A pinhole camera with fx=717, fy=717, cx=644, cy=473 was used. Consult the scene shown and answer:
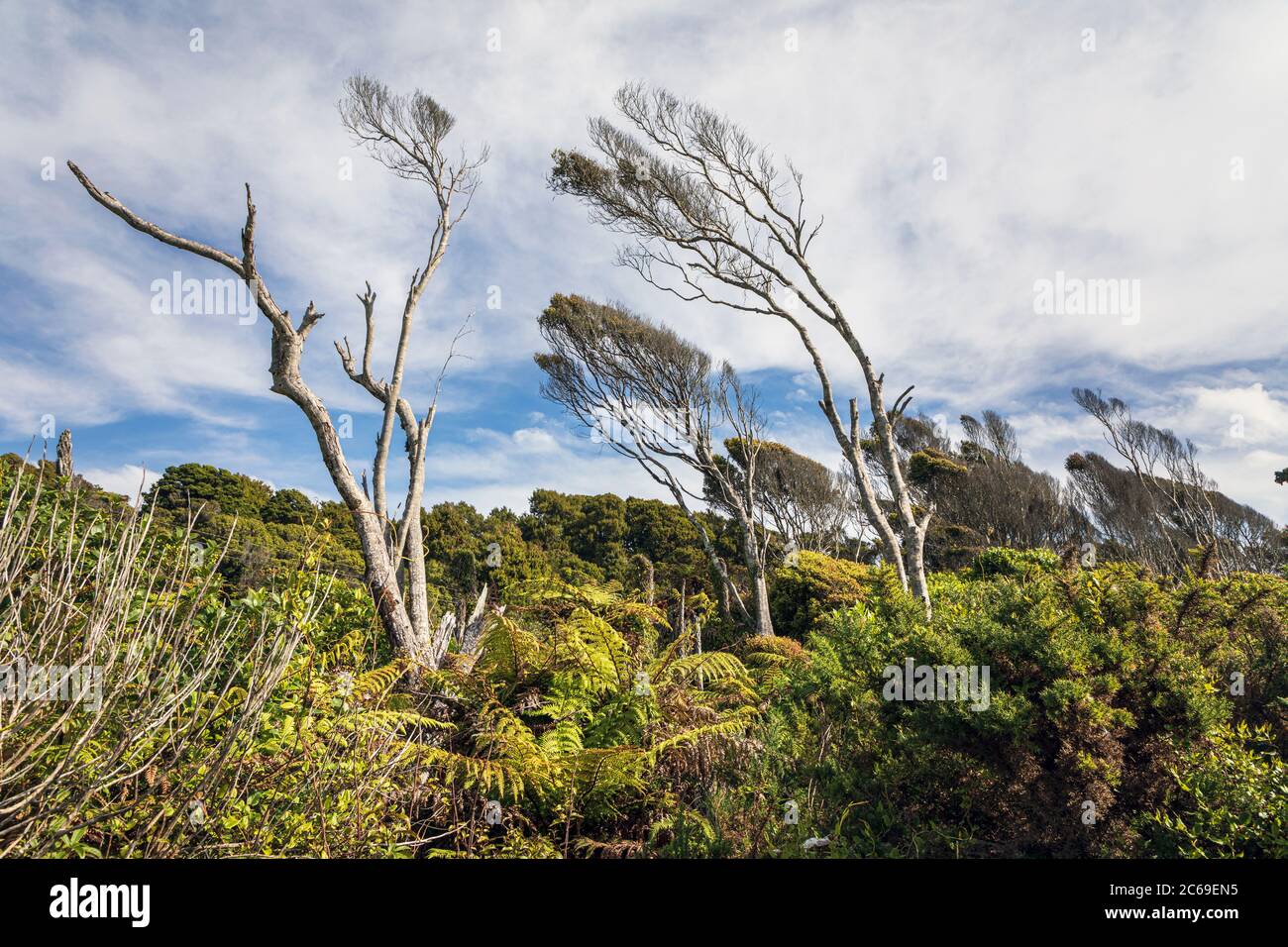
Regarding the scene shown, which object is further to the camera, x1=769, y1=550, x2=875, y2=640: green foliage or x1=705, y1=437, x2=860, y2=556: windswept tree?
x1=705, y1=437, x2=860, y2=556: windswept tree

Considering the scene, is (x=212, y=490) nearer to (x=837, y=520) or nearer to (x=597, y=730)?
(x=597, y=730)

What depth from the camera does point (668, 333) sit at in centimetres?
1641

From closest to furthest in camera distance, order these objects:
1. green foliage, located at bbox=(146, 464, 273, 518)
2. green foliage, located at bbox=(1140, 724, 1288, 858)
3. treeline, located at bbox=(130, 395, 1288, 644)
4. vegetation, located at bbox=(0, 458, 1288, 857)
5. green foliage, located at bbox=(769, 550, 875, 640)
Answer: vegetation, located at bbox=(0, 458, 1288, 857)
green foliage, located at bbox=(1140, 724, 1288, 858)
green foliage, located at bbox=(769, 550, 875, 640)
green foliage, located at bbox=(146, 464, 273, 518)
treeline, located at bbox=(130, 395, 1288, 644)

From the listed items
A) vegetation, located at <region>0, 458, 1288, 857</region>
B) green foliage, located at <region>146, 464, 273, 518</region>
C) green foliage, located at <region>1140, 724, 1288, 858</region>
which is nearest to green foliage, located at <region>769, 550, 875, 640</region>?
vegetation, located at <region>0, 458, 1288, 857</region>

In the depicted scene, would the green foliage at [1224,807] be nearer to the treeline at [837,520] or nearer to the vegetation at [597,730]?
the vegetation at [597,730]

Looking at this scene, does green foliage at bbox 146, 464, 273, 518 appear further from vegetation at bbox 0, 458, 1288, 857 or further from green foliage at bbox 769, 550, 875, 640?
green foliage at bbox 769, 550, 875, 640

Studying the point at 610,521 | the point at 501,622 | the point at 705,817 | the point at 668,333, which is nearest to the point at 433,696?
the point at 501,622

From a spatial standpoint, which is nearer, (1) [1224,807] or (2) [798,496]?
(1) [1224,807]

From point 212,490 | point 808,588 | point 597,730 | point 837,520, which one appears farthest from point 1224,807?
point 837,520

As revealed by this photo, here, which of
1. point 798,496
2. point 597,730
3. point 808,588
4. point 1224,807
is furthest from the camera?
point 798,496

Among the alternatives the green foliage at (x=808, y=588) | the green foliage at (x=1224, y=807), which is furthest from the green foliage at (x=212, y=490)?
the green foliage at (x=1224, y=807)

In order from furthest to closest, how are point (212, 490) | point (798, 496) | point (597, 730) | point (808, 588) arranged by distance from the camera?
point (798, 496) → point (212, 490) → point (808, 588) → point (597, 730)
